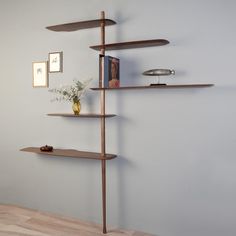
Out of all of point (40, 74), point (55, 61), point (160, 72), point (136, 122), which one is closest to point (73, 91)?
point (55, 61)

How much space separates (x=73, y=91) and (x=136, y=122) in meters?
0.73

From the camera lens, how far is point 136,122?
2668 millimetres

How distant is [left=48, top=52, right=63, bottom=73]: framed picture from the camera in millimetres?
3012

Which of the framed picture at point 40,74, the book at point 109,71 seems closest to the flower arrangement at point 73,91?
the framed picture at point 40,74

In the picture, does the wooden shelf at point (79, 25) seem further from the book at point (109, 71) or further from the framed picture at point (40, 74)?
the framed picture at point (40, 74)

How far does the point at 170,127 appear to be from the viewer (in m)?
2.54

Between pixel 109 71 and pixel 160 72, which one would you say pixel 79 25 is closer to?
pixel 109 71

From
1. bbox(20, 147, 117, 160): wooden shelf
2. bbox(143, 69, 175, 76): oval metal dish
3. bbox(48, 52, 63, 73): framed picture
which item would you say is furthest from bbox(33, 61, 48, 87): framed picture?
bbox(143, 69, 175, 76): oval metal dish

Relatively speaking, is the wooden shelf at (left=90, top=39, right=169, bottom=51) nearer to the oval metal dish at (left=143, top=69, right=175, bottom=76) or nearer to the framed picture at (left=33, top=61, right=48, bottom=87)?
the oval metal dish at (left=143, top=69, right=175, bottom=76)

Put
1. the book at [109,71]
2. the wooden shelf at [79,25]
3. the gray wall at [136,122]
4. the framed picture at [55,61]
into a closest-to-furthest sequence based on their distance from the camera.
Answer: the gray wall at [136,122] → the book at [109,71] → the wooden shelf at [79,25] → the framed picture at [55,61]

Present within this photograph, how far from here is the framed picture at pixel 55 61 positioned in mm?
3012

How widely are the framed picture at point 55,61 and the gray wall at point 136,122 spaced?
64 millimetres

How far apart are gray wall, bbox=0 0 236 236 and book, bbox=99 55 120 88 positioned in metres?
0.14

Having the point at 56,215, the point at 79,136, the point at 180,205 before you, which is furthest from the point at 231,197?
the point at 56,215
